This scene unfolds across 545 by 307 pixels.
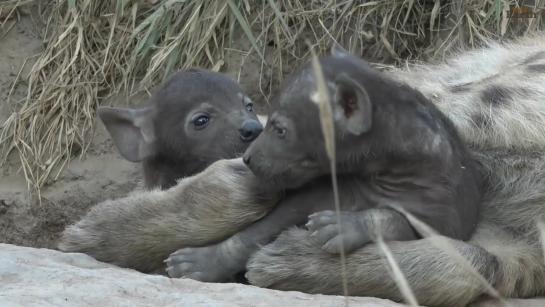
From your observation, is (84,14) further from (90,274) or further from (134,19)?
(90,274)

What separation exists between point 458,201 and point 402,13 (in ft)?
8.76

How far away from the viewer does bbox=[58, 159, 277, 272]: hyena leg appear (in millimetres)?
3932

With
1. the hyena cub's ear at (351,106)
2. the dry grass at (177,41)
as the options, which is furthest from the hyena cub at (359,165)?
the dry grass at (177,41)

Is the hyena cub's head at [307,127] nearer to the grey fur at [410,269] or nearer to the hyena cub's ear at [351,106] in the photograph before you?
the hyena cub's ear at [351,106]

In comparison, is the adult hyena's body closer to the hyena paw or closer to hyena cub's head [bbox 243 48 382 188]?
the hyena paw

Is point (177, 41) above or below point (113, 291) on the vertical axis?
below

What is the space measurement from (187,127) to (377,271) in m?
1.31

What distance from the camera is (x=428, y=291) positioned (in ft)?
12.1

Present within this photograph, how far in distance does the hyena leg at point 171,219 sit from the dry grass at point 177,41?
2.18 metres

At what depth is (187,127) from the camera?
474 cm

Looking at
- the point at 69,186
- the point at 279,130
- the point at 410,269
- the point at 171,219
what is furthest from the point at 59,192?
the point at 410,269

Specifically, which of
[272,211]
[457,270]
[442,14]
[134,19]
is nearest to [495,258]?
[457,270]

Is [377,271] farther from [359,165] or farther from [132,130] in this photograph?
[132,130]

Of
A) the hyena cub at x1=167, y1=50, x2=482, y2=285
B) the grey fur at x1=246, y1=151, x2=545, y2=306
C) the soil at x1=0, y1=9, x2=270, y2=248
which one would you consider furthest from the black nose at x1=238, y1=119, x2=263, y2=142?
the soil at x1=0, y1=9, x2=270, y2=248
